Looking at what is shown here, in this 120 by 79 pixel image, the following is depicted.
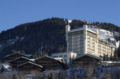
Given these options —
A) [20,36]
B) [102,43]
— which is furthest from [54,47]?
[20,36]

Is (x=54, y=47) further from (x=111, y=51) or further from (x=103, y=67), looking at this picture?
(x=103, y=67)

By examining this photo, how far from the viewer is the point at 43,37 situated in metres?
178

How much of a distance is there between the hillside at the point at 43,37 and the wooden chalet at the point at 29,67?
101265mm

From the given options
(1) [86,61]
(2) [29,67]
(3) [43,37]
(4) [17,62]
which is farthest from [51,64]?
(3) [43,37]

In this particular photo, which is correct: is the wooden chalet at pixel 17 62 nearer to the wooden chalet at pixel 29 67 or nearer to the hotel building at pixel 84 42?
the wooden chalet at pixel 29 67

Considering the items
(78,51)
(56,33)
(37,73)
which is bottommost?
(37,73)

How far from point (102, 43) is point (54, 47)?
27.5 metres

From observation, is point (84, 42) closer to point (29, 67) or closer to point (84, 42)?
point (84, 42)

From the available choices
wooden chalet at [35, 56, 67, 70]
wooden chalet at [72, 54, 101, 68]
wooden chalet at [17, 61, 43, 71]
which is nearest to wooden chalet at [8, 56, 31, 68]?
wooden chalet at [17, 61, 43, 71]

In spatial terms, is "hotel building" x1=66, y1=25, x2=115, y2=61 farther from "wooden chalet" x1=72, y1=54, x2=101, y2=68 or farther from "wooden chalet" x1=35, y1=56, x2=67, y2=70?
"wooden chalet" x1=72, y1=54, x2=101, y2=68

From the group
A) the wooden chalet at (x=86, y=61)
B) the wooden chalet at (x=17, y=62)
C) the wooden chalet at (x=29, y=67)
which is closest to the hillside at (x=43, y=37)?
the wooden chalet at (x=17, y=62)

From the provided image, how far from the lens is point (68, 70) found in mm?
48281

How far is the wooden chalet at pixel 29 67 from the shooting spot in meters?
50.1

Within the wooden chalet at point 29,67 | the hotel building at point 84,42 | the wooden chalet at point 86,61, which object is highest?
the hotel building at point 84,42
